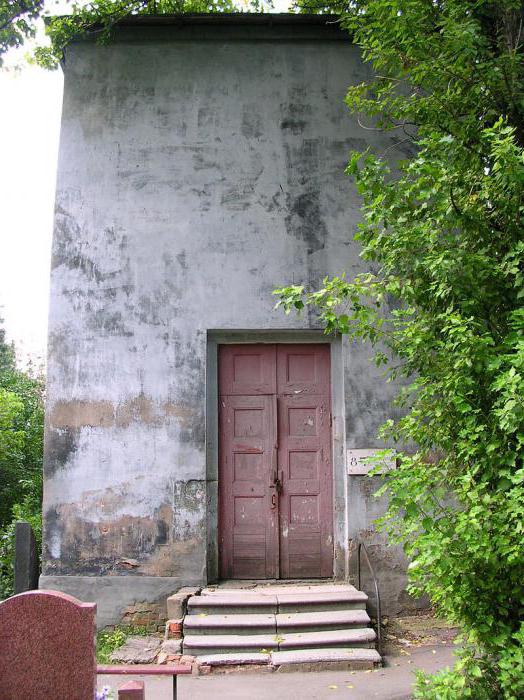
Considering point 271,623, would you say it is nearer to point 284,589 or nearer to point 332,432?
point 284,589

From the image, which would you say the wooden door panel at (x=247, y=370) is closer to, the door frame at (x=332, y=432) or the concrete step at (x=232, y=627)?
the door frame at (x=332, y=432)

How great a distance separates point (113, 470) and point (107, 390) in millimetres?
884

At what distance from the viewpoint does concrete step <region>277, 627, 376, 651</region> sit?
20.3 ft

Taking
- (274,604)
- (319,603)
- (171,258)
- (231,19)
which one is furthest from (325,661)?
(231,19)

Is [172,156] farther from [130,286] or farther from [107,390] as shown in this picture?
[107,390]

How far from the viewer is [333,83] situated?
26.3 feet

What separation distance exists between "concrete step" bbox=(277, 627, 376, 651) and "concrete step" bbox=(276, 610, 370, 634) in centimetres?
6

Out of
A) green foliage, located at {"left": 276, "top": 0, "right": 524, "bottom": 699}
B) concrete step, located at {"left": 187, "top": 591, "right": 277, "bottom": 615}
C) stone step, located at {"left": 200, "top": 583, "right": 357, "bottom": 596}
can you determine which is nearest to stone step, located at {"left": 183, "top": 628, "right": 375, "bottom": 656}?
concrete step, located at {"left": 187, "top": 591, "right": 277, "bottom": 615}

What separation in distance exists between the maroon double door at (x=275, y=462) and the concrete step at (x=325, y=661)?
148cm

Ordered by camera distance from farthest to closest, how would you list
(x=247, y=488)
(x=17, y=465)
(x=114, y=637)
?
(x=17, y=465), (x=247, y=488), (x=114, y=637)

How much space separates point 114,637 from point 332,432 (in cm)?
316

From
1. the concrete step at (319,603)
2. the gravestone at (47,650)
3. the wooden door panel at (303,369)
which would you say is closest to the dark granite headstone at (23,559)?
the concrete step at (319,603)

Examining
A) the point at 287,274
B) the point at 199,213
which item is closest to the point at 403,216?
the point at 287,274

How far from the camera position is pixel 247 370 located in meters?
7.84
